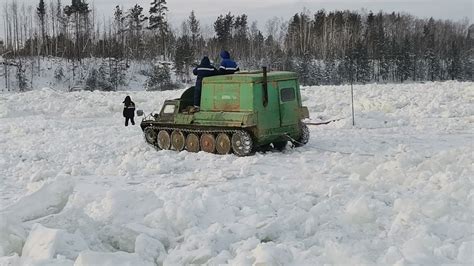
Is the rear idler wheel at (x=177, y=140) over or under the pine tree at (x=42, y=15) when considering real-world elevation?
under

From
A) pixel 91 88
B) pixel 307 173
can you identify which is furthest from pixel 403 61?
pixel 307 173

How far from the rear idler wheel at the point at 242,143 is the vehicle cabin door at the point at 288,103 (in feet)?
3.75

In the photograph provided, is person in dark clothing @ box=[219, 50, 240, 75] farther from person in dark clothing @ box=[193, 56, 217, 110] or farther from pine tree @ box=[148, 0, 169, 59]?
pine tree @ box=[148, 0, 169, 59]

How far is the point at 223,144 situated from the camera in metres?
13.9

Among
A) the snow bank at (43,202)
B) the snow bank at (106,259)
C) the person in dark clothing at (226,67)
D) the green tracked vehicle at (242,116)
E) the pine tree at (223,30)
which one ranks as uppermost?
the pine tree at (223,30)

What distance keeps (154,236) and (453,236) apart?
339cm

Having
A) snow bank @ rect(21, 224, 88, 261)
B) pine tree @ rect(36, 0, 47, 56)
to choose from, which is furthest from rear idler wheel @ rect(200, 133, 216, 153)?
pine tree @ rect(36, 0, 47, 56)

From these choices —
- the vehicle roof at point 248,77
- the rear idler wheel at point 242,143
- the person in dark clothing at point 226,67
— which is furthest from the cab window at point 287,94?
the person in dark clothing at point 226,67

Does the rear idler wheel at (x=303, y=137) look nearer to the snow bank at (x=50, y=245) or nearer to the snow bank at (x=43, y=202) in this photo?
the snow bank at (x=43, y=202)

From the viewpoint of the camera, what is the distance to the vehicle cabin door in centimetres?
1395

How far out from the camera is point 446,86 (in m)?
31.5

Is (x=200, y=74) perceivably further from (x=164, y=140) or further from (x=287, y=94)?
(x=287, y=94)

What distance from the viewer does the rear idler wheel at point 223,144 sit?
A: 1377 centimetres

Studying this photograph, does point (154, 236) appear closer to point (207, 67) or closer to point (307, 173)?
point (307, 173)
